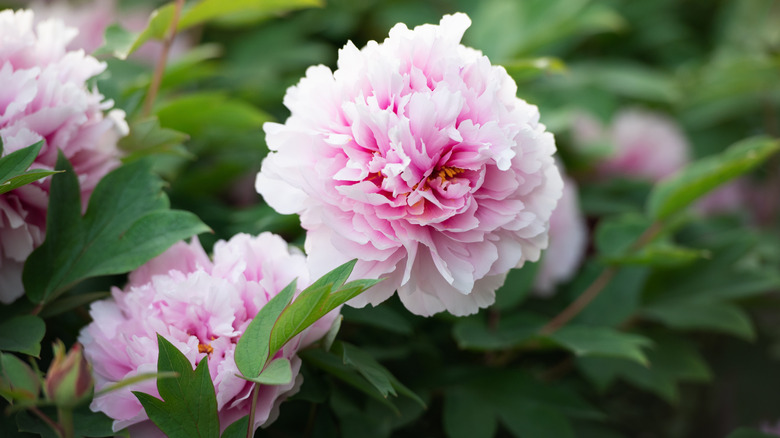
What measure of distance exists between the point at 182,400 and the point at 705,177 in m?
0.51

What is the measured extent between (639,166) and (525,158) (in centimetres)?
65

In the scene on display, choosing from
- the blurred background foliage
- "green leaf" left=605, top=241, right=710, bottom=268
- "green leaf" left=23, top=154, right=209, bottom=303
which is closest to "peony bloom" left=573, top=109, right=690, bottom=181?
the blurred background foliage

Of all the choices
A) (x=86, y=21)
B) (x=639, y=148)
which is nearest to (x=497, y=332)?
(x=639, y=148)

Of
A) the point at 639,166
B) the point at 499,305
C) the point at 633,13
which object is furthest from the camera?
the point at 633,13

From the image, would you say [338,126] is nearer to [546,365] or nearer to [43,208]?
[43,208]

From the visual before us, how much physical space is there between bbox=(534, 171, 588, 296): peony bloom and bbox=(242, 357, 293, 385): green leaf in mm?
426

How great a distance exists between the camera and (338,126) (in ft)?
1.52

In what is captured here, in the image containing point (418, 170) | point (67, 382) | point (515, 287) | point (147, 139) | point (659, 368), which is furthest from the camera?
point (659, 368)

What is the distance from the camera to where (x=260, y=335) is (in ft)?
1.46

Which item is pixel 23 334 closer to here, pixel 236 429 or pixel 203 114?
pixel 236 429

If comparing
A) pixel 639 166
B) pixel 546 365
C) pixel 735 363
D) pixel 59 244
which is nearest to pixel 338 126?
pixel 59 244

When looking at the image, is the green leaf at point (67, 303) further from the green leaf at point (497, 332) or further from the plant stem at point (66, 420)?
the green leaf at point (497, 332)

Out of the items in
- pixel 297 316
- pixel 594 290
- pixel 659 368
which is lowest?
pixel 659 368

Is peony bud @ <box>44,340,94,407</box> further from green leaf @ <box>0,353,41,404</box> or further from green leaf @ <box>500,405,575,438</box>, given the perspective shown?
green leaf @ <box>500,405,575,438</box>
